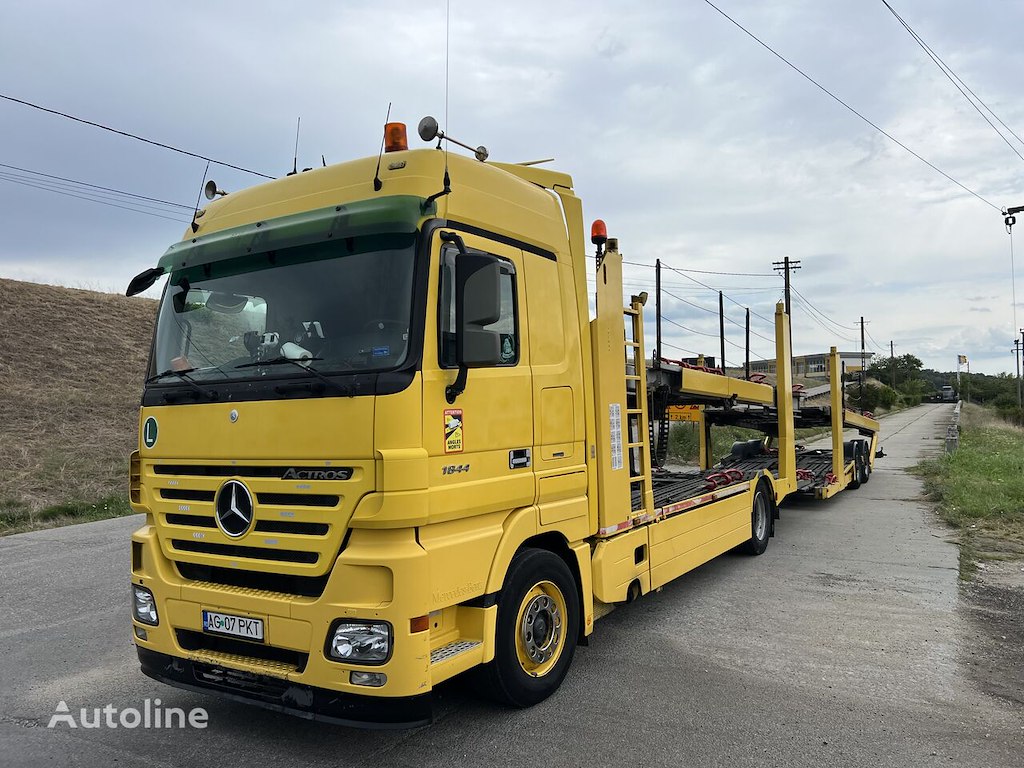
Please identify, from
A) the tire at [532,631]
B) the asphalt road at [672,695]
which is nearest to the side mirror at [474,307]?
the tire at [532,631]

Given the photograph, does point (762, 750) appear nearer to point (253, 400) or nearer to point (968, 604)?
point (253, 400)

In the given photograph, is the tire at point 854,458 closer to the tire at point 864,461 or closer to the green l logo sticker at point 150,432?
the tire at point 864,461

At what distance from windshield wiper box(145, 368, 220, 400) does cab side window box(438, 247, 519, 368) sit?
1253mm

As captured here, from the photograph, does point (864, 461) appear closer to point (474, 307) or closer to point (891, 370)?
point (474, 307)

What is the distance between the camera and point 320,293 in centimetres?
362

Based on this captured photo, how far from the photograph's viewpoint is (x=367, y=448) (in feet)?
10.5

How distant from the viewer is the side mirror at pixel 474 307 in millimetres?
3473

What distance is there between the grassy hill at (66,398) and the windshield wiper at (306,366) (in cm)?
647

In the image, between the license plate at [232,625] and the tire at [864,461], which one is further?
the tire at [864,461]

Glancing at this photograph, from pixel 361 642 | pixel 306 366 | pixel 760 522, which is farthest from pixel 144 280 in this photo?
pixel 760 522

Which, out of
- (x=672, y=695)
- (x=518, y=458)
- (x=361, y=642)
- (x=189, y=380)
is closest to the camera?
(x=361, y=642)

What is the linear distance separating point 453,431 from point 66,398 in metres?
18.9

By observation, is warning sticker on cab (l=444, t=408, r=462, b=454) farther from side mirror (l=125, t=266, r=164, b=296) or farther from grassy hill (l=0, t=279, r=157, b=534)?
grassy hill (l=0, t=279, r=157, b=534)

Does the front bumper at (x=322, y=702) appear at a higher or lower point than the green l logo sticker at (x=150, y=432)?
lower
